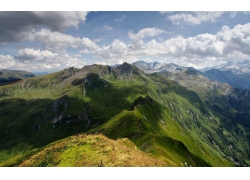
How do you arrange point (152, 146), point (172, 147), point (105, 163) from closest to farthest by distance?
point (105, 163) < point (152, 146) < point (172, 147)

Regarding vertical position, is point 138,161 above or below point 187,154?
above

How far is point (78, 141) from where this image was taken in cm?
3419

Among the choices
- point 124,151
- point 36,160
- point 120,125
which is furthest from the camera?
point 120,125

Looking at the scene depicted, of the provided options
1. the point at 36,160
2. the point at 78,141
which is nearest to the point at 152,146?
the point at 78,141

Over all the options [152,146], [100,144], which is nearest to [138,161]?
[100,144]

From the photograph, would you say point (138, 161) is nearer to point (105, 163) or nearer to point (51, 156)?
point (105, 163)

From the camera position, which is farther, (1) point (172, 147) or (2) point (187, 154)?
(2) point (187, 154)
